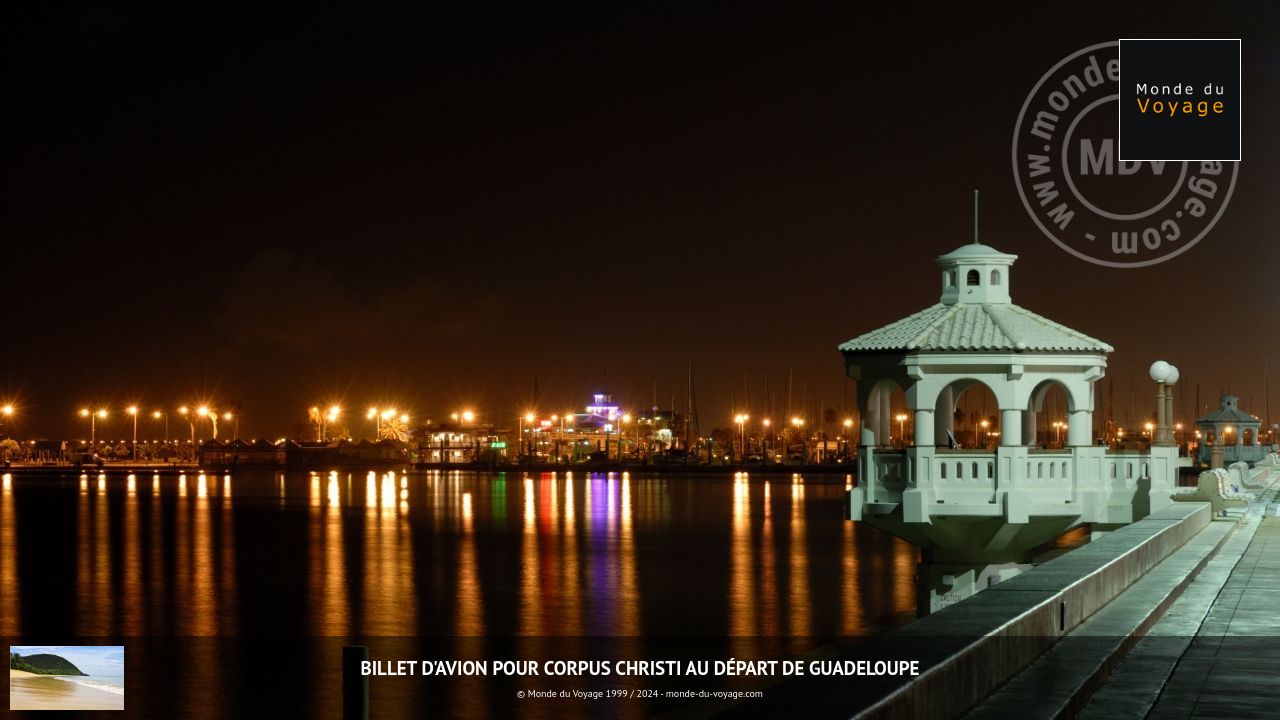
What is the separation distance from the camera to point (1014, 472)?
89.5 feet

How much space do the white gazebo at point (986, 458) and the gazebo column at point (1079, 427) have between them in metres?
0.02

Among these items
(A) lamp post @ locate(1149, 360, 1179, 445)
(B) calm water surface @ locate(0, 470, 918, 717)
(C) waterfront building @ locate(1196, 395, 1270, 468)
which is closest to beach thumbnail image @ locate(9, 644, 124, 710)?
(B) calm water surface @ locate(0, 470, 918, 717)

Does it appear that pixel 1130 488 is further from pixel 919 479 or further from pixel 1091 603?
pixel 1091 603

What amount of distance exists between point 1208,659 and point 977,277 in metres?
16.3

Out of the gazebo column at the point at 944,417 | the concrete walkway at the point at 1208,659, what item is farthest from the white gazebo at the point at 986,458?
the concrete walkway at the point at 1208,659

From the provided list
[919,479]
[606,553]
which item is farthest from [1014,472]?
[606,553]

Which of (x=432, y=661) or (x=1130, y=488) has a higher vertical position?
(x=1130, y=488)

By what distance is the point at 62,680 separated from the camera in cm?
3691

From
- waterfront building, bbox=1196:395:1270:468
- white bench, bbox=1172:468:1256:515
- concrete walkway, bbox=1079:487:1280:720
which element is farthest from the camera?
waterfront building, bbox=1196:395:1270:468

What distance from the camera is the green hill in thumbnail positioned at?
118 ft

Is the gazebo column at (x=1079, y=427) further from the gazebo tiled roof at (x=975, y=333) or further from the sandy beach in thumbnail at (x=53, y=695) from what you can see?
the sandy beach in thumbnail at (x=53, y=695)

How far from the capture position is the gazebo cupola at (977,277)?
1131 inches

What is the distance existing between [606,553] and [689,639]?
34158 mm

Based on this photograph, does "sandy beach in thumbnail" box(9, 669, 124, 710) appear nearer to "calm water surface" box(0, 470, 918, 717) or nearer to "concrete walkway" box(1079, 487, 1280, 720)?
"calm water surface" box(0, 470, 918, 717)
